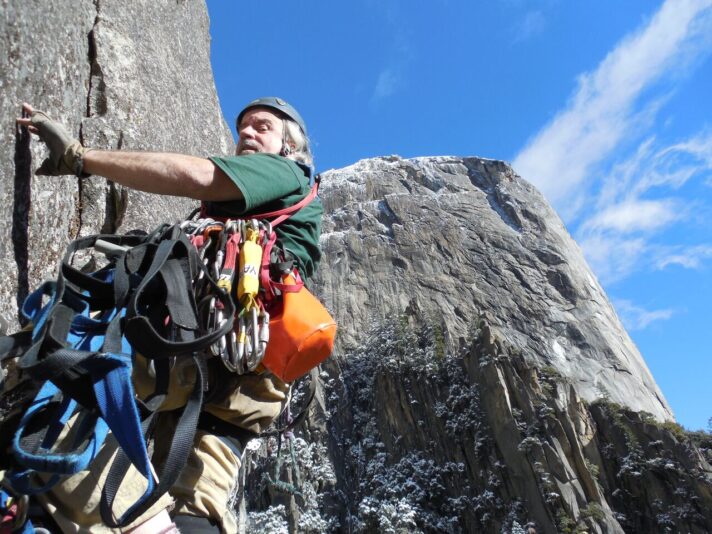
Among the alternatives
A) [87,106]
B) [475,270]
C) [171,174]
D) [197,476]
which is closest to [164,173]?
[171,174]

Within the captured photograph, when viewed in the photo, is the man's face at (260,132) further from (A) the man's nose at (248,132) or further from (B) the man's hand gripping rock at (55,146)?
(B) the man's hand gripping rock at (55,146)

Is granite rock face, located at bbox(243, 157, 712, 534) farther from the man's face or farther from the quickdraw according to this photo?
the quickdraw

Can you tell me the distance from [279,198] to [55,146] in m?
0.98

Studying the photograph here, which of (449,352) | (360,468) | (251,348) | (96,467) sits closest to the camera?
(96,467)

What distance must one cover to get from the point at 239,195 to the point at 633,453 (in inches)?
→ 1469

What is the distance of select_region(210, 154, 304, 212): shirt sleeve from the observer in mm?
2109

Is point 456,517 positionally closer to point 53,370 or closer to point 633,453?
point 633,453

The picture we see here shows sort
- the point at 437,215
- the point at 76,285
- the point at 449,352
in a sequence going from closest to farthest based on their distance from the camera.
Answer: the point at 76,285
the point at 449,352
the point at 437,215

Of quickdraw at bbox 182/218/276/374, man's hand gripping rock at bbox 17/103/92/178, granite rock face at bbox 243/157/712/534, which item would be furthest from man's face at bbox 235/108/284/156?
granite rock face at bbox 243/157/712/534

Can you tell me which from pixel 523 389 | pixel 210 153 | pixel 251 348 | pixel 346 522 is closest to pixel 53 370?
pixel 251 348

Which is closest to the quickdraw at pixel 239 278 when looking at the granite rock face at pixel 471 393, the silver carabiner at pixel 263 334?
the silver carabiner at pixel 263 334

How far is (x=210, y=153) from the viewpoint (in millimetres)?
5305

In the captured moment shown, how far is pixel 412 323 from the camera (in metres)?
49.7

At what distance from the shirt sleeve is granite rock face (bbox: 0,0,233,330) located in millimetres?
1102
